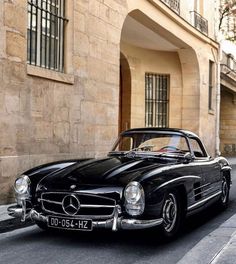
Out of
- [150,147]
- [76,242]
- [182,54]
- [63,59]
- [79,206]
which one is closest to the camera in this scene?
[79,206]

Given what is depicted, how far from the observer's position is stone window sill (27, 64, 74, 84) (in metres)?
9.42

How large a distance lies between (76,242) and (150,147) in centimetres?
189

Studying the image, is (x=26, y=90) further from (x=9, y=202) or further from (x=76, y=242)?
(x=76, y=242)

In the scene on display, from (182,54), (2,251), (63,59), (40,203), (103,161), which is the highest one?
(182,54)

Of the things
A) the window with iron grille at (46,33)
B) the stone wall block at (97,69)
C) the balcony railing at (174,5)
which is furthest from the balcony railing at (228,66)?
the window with iron grille at (46,33)

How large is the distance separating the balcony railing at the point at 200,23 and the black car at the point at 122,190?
1488 centimetres

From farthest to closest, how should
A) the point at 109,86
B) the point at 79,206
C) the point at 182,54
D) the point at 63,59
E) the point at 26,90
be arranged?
the point at 182,54
the point at 109,86
the point at 63,59
the point at 26,90
the point at 79,206

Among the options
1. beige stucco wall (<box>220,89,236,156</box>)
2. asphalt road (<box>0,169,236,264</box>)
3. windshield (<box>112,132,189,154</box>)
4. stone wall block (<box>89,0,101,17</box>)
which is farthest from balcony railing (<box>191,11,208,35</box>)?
asphalt road (<box>0,169,236,264</box>)

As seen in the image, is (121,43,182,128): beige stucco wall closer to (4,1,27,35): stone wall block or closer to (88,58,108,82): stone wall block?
(88,58,108,82): stone wall block

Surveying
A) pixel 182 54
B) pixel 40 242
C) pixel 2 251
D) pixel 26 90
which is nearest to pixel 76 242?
pixel 40 242

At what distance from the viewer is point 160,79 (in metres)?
21.5

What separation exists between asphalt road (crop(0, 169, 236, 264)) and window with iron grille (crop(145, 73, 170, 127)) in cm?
1452

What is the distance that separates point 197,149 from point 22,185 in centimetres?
291

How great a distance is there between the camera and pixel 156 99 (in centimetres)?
2130
